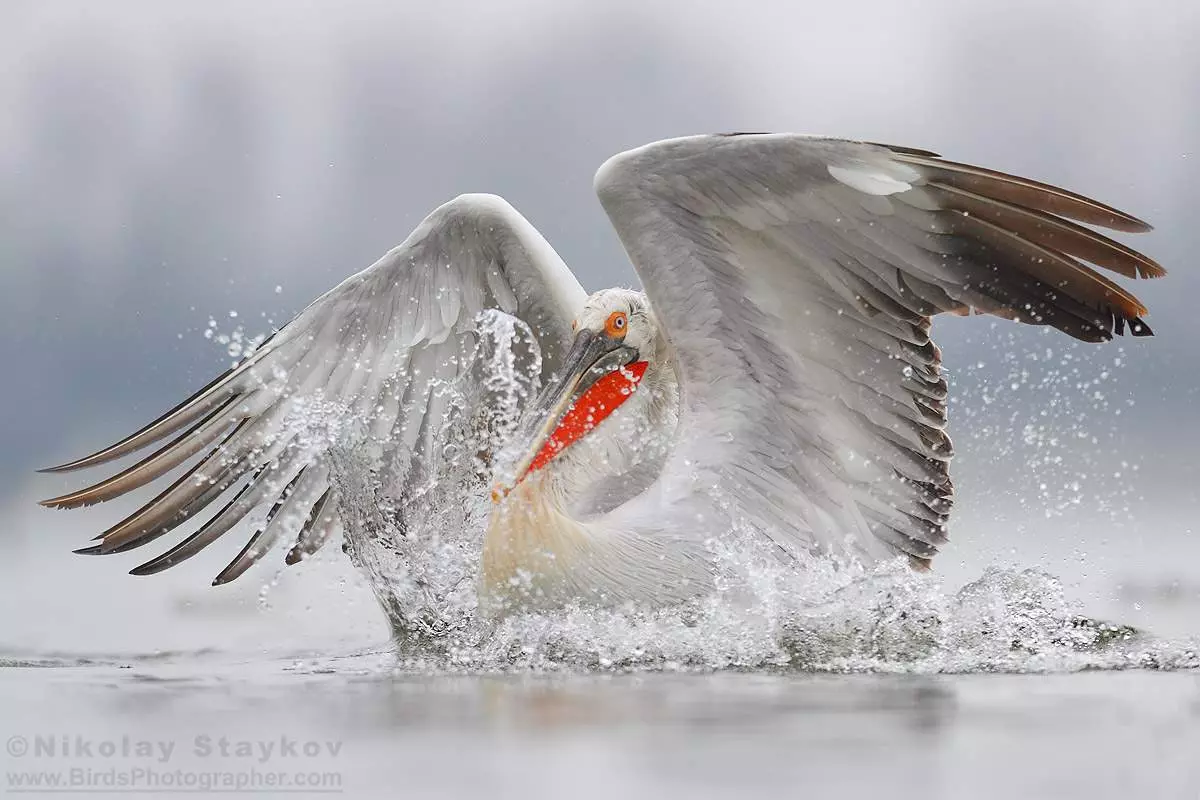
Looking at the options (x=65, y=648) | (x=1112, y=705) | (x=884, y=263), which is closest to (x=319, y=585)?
(x=65, y=648)

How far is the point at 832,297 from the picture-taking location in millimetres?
5254

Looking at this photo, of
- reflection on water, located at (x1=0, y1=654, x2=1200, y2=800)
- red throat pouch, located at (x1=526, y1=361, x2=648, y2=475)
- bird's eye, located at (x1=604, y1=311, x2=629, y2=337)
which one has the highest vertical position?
bird's eye, located at (x1=604, y1=311, x2=629, y2=337)

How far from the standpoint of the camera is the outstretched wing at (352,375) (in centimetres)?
593

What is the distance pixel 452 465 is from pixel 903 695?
2.69 metres

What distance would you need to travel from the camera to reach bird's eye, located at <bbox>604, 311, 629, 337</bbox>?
5449 mm

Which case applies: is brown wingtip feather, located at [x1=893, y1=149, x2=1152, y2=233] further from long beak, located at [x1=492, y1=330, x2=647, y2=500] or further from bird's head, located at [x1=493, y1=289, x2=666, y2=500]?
long beak, located at [x1=492, y1=330, x2=647, y2=500]

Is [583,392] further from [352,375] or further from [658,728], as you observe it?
[658,728]

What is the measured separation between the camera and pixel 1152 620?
20.0 ft

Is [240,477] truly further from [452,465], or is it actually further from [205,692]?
[205,692]

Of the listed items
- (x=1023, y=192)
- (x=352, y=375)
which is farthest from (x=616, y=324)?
(x=1023, y=192)

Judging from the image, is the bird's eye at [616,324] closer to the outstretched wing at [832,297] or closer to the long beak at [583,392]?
the long beak at [583,392]

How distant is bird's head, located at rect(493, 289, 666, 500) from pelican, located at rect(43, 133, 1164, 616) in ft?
0.04

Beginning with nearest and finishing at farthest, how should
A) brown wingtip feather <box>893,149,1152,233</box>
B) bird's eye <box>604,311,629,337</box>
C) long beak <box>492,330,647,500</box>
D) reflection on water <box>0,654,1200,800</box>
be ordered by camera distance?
reflection on water <box>0,654,1200,800</box> → brown wingtip feather <box>893,149,1152,233</box> → long beak <box>492,330,647,500</box> → bird's eye <box>604,311,629,337</box>

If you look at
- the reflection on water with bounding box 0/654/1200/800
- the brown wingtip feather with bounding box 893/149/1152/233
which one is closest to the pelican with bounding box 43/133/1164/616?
the brown wingtip feather with bounding box 893/149/1152/233
